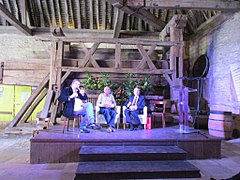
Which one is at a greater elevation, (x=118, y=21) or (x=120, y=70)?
(x=118, y=21)

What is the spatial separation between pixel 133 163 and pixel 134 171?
37 centimetres

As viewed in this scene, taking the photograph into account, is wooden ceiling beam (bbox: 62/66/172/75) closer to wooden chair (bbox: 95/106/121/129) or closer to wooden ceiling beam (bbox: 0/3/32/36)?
wooden chair (bbox: 95/106/121/129)

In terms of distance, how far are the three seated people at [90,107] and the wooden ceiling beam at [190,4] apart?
277 cm

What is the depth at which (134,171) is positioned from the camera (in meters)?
3.32

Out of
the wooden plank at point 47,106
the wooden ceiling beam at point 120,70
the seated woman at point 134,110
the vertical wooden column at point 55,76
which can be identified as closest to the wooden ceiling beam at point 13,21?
the vertical wooden column at point 55,76

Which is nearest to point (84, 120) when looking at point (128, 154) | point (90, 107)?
point (90, 107)

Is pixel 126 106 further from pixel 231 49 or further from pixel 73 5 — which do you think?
pixel 73 5

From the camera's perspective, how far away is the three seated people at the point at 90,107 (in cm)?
488

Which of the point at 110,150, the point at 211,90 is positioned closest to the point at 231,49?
the point at 211,90

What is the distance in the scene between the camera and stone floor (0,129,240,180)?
340 cm

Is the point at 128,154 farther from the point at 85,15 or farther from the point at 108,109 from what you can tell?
the point at 85,15

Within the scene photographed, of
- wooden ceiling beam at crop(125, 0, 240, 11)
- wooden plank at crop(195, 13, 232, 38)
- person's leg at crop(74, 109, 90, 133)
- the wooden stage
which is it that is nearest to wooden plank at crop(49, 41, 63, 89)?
person's leg at crop(74, 109, 90, 133)

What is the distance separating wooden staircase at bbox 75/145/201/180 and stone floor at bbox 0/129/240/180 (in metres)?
0.26

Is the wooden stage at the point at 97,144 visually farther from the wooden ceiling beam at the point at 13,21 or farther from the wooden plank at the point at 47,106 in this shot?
the wooden ceiling beam at the point at 13,21
